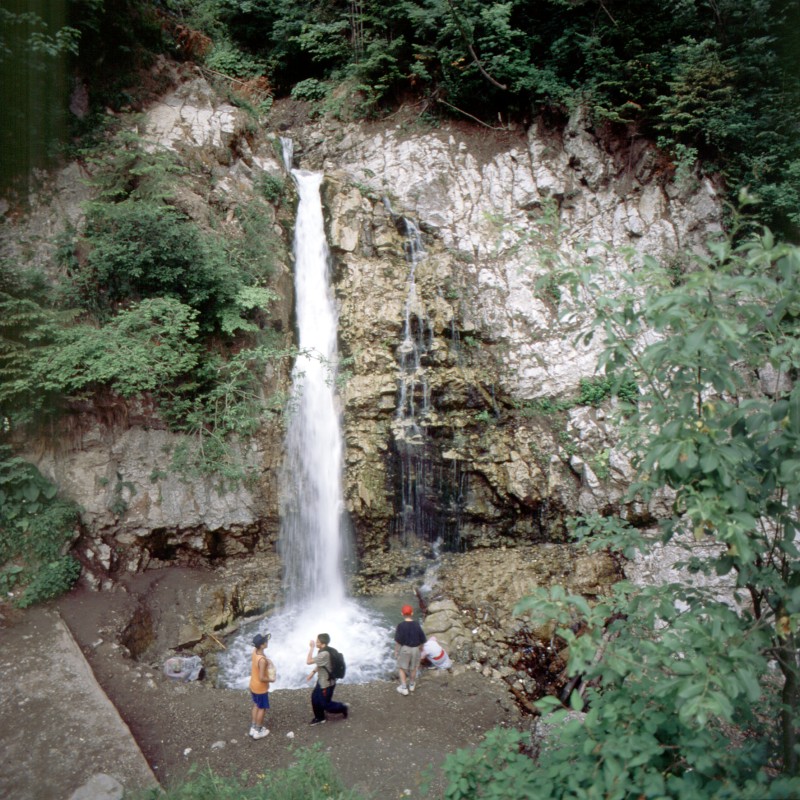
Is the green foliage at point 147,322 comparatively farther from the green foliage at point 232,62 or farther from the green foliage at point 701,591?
the green foliage at point 701,591

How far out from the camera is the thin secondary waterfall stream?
27.4 feet

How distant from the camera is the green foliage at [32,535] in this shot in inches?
315

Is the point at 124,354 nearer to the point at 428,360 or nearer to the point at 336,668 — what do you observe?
the point at 336,668

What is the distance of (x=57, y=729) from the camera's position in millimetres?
5707

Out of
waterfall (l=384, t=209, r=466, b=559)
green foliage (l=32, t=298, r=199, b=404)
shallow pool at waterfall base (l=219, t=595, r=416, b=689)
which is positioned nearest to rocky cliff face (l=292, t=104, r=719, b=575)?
waterfall (l=384, t=209, r=466, b=559)

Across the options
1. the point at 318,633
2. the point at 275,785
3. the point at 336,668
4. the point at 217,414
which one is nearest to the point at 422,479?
the point at 318,633

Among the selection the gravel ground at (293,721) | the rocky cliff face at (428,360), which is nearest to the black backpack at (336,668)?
the gravel ground at (293,721)

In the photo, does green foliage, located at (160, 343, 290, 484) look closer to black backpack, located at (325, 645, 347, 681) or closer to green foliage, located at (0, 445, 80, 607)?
green foliage, located at (0, 445, 80, 607)

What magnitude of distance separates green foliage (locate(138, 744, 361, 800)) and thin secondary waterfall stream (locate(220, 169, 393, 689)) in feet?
7.41

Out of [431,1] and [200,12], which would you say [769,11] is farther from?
[200,12]

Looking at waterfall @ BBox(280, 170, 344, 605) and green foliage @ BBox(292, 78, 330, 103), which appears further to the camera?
green foliage @ BBox(292, 78, 330, 103)

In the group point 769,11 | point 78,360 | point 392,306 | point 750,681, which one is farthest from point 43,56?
point 769,11

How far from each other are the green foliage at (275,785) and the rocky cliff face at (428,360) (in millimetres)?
4826

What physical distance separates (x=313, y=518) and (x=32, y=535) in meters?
A: 4.69
